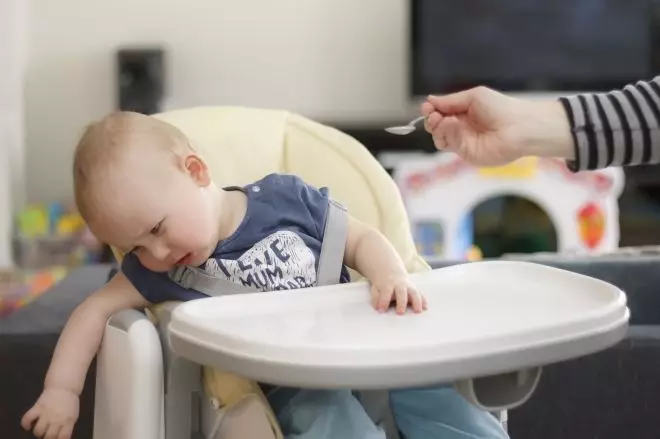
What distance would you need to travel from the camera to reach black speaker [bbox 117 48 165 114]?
10.7 ft

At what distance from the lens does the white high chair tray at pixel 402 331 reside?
0.79 m

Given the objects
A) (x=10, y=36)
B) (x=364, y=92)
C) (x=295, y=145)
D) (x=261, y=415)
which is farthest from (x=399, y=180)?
(x=261, y=415)

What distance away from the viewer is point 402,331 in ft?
2.93

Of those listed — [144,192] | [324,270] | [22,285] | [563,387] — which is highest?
[144,192]

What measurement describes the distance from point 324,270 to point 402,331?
0.26 meters

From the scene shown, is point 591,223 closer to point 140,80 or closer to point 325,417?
point 140,80

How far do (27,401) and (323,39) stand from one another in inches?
91.6

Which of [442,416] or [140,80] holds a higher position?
[140,80]

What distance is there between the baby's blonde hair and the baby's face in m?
0.01

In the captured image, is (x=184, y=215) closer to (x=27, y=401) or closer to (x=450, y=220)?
(x=27, y=401)

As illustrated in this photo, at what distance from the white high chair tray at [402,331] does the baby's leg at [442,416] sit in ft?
0.40

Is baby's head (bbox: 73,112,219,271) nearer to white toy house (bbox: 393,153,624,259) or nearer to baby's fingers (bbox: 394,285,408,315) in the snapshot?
baby's fingers (bbox: 394,285,408,315)

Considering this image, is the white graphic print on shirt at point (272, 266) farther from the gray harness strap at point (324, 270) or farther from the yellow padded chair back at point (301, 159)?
the yellow padded chair back at point (301, 159)

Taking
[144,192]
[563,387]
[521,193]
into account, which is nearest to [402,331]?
[144,192]
